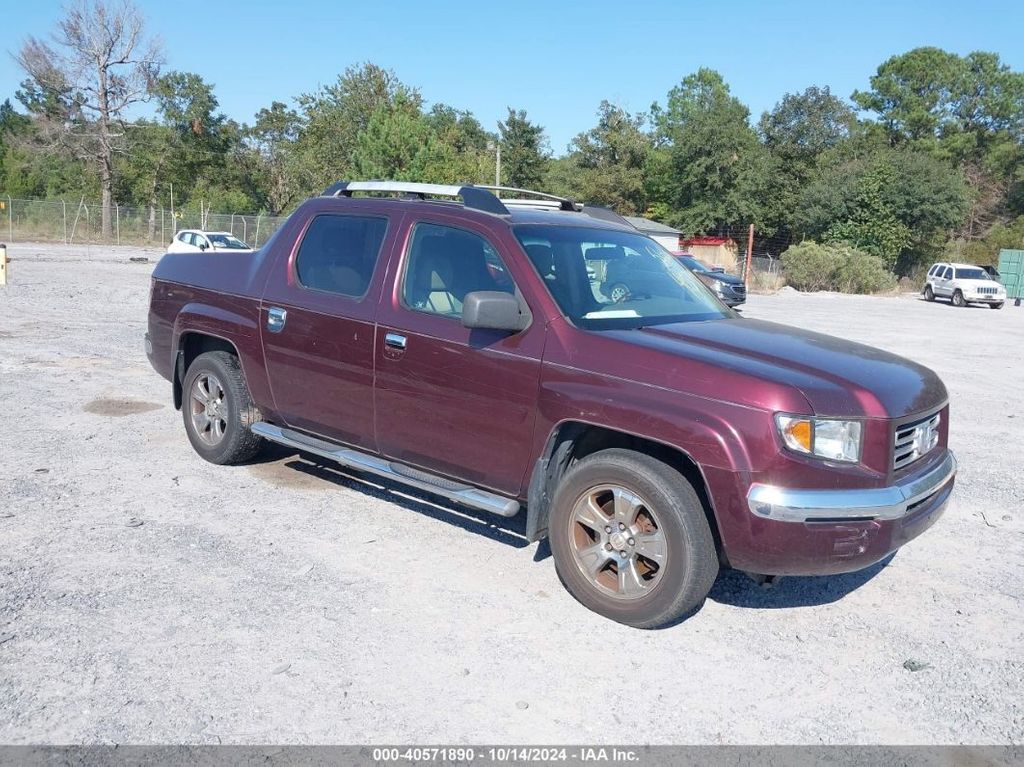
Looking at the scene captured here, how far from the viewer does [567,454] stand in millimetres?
4324

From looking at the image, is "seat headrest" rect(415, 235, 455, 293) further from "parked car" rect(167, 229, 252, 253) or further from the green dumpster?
the green dumpster

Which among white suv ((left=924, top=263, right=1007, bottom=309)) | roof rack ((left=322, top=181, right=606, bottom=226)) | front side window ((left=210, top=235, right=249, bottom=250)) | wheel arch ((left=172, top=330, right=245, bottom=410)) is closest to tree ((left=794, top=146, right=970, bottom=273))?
white suv ((left=924, top=263, right=1007, bottom=309))

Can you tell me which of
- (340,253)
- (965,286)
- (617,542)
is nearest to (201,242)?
(340,253)

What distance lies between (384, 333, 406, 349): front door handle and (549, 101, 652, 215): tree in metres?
63.7

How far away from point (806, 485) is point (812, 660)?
822mm

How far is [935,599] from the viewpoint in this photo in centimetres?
452

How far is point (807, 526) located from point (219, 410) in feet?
13.6

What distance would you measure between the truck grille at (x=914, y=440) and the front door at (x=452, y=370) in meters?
1.68

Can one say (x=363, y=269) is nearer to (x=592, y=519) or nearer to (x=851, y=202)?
(x=592, y=519)

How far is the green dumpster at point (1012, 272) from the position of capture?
46156 millimetres

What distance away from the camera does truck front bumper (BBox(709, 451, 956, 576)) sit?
362 centimetres

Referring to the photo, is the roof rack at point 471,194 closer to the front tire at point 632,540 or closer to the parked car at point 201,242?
the front tire at point 632,540

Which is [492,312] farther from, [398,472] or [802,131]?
[802,131]

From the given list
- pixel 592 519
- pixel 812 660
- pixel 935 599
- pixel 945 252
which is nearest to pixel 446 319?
pixel 592 519
